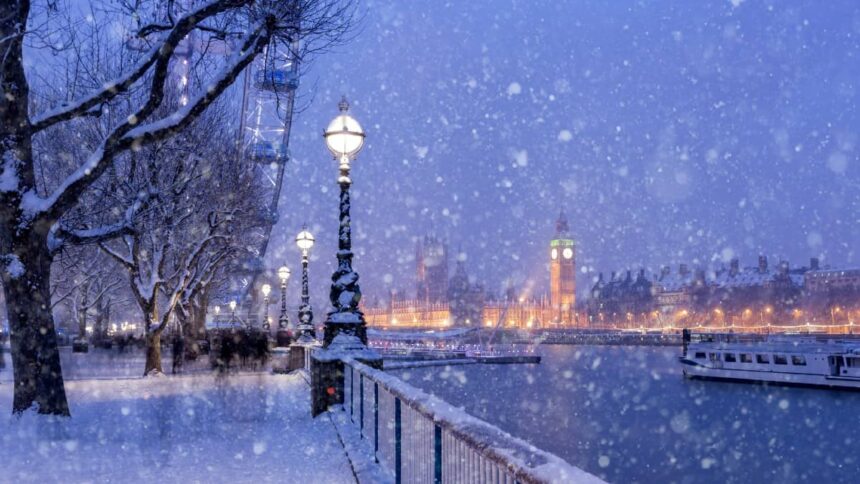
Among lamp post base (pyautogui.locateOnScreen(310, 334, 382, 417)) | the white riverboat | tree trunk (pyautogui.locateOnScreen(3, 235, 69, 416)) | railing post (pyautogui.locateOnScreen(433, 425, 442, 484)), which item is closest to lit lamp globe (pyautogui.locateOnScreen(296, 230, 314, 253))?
lamp post base (pyautogui.locateOnScreen(310, 334, 382, 417))

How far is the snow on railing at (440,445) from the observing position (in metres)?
3.11

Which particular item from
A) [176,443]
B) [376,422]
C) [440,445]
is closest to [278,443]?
[176,443]

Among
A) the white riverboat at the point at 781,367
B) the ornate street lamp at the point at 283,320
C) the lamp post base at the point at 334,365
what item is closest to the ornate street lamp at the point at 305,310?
the ornate street lamp at the point at 283,320

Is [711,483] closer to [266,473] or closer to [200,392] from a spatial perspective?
[200,392]

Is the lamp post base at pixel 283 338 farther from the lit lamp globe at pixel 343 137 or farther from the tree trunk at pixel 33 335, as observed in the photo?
the tree trunk at pixel 33 335

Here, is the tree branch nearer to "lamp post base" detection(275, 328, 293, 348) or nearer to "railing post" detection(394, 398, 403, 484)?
"railing post" detection(394, 398, 403, 484)

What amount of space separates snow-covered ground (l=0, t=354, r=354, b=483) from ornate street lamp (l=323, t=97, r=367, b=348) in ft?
5.33

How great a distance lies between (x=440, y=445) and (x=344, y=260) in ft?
28.8

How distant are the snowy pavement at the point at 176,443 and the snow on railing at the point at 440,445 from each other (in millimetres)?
708

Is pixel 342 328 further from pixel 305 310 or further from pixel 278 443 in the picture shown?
pixel 305 310

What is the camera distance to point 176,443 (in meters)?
11.2

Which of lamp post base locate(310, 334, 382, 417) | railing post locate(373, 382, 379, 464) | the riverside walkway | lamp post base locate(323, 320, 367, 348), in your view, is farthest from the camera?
lamp post base locate(323, 320, 367, 348)

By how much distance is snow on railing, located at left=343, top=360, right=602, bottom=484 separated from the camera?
10.2 ft

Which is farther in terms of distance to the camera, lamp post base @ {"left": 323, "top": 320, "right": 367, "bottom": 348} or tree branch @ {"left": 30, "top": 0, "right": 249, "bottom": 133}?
lamp post base @ {"left": 323, "top": 320, "right": 367, "bottom": 348}
